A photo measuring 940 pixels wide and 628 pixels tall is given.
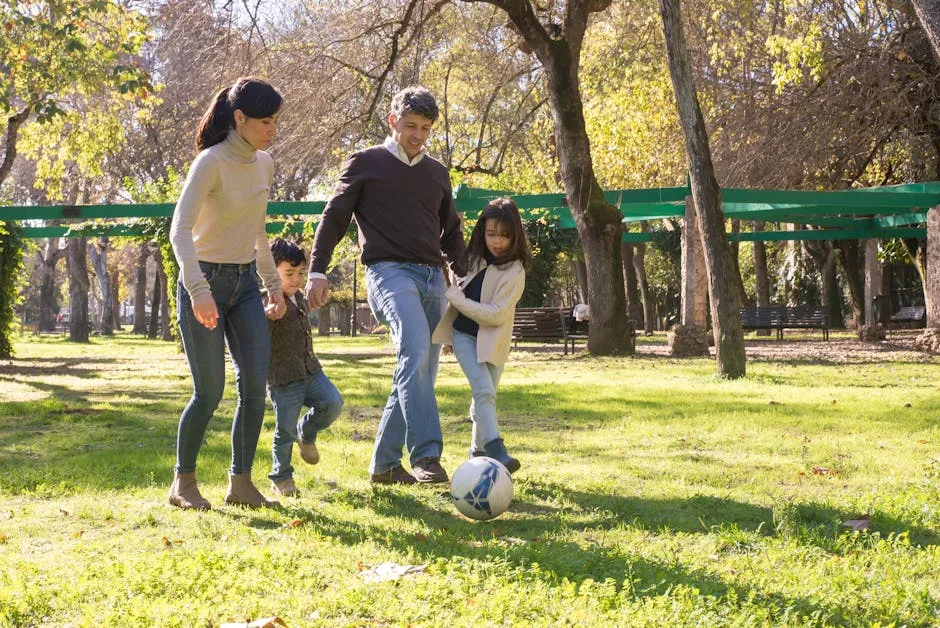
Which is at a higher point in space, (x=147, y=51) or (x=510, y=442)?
(x=147, y=51)

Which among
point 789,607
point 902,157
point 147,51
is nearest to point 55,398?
point 789,607

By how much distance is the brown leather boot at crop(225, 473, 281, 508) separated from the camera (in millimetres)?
5281

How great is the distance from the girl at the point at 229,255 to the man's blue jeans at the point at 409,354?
29.5 inches

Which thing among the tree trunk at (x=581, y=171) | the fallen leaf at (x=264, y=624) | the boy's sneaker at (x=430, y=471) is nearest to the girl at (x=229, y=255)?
the boy's sneaker at (x=430, y=471)

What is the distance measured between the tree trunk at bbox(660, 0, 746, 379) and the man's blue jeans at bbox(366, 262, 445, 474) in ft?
24.5

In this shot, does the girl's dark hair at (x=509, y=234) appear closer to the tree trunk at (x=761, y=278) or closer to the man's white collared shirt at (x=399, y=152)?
the man's white collared shirt at (x=399, y=152)

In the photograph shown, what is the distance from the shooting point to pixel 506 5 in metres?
16.6

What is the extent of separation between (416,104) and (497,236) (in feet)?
2.87

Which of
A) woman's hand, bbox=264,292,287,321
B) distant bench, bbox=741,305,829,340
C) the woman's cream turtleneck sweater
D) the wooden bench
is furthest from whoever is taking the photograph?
distant bench, bbox=741,305,829,340

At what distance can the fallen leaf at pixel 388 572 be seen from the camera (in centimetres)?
390

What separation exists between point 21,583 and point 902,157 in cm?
2236

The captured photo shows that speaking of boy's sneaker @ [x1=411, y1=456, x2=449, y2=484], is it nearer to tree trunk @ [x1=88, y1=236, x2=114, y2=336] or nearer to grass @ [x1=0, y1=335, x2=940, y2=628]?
grass @ [x1=0, y1=335, x2=940, y2=628]

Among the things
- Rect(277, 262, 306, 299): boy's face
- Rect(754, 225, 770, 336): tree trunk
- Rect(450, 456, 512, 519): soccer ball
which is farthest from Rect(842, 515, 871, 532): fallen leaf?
Rect(754, 225, 770, 336): tree trunk

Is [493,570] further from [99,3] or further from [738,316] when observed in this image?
[99,3]
